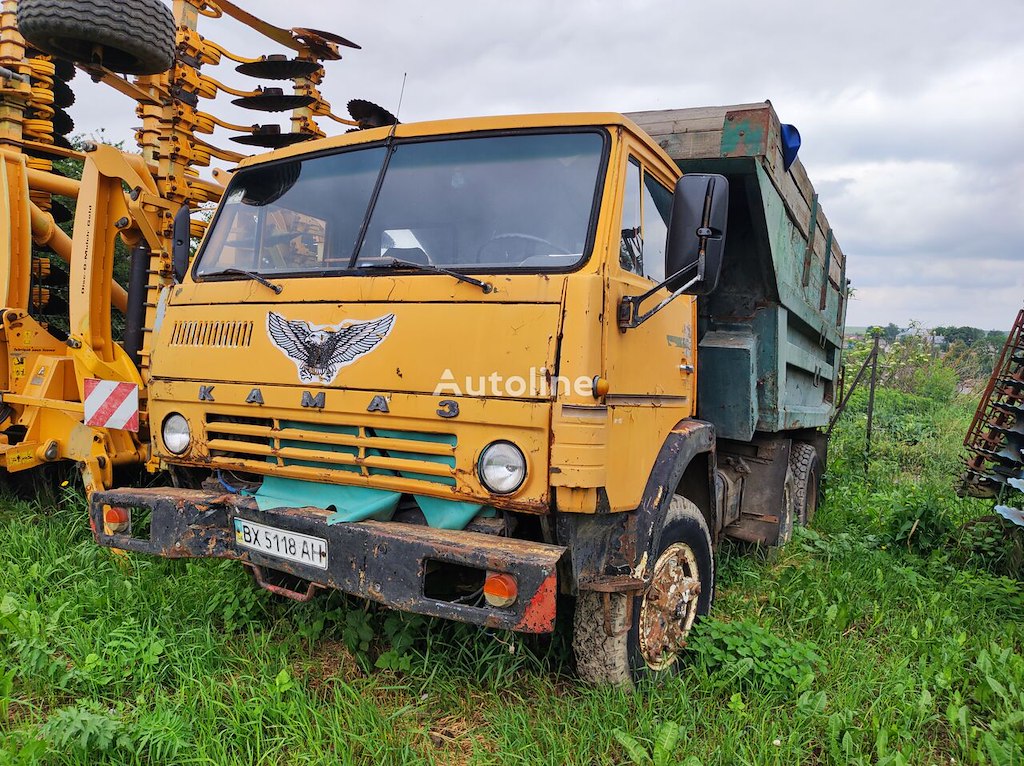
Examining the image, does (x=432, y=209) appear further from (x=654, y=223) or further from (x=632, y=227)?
(x=654, y=223)

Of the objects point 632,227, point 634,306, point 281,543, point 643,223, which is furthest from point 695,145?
point 281,543

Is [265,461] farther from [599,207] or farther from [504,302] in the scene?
[599,207]

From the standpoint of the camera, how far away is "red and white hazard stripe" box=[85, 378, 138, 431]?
3.94 m

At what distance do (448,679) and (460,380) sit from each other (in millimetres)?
1323

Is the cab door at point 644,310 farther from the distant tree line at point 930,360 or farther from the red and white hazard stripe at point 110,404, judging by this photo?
the distant tree line at point 930,360

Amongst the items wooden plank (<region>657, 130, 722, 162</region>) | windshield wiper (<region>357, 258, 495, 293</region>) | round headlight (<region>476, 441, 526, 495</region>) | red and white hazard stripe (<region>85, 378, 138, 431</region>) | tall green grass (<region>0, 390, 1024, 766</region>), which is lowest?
tall green grass (<region>0, 390, 1024, 766</region>)

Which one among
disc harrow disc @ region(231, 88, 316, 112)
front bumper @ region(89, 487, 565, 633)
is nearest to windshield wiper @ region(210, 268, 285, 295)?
front bumper @ region(89, 487, 565, 633)

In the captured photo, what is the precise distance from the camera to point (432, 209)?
2926mm

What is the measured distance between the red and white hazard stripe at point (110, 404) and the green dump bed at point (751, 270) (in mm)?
3193

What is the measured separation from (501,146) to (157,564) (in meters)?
2.92

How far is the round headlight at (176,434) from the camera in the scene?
3.12 m

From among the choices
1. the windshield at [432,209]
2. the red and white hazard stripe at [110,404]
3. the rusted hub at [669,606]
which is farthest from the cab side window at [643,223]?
the red and white hazard stripe at [110,404]

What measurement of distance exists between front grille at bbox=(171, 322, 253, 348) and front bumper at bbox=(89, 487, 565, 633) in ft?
2.13

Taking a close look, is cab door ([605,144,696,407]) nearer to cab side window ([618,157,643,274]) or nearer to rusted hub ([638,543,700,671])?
cab side window ([618,157,643,274])
